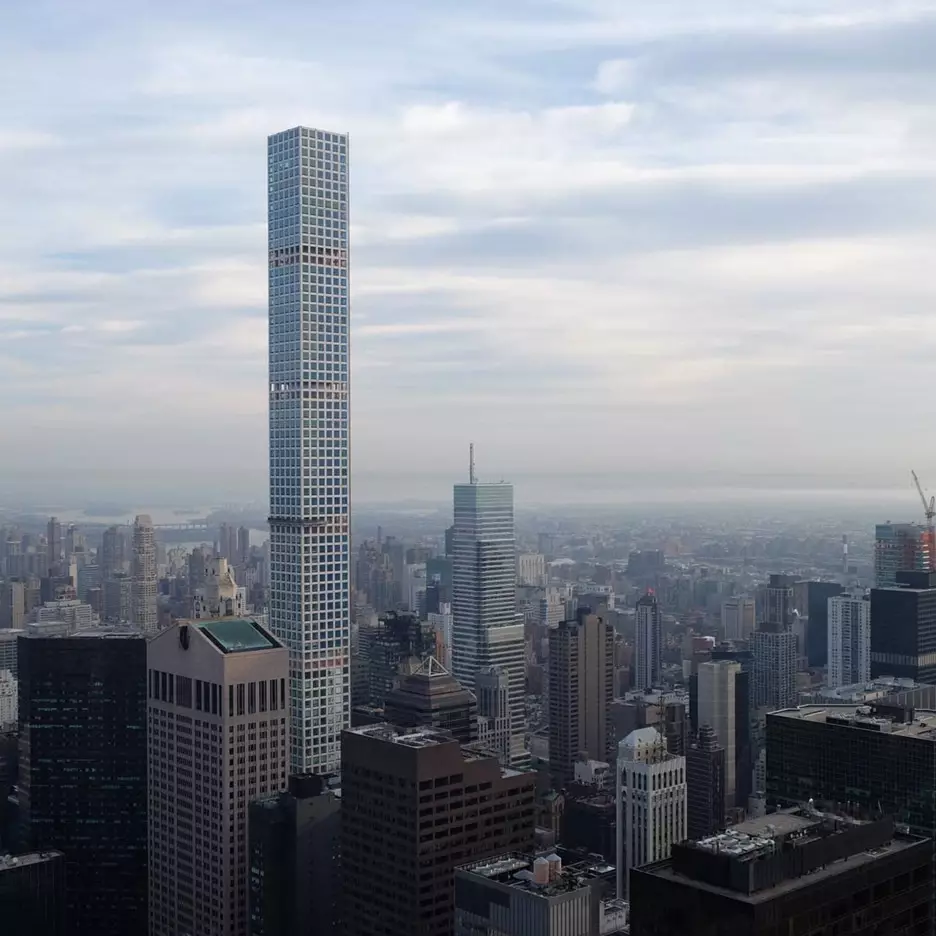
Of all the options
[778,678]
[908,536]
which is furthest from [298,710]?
[908,536]

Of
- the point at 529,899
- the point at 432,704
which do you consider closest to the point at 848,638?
the point at 432,704

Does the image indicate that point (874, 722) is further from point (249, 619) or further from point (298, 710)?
point (298, 710)

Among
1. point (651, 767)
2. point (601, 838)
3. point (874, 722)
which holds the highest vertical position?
point (874, 722)

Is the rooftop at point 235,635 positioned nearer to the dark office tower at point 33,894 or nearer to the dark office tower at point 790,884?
the dark office tower at point 33,894

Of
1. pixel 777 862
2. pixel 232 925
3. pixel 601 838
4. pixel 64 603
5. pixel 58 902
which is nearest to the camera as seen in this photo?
pixel 777 862

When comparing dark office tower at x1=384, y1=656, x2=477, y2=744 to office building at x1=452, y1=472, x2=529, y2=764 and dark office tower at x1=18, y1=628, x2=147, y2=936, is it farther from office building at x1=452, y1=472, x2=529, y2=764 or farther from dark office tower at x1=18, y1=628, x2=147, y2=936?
office building at x1=452, y1=472, x2=529, y2=764

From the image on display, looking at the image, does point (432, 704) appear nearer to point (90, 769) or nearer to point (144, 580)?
point (90, 769)

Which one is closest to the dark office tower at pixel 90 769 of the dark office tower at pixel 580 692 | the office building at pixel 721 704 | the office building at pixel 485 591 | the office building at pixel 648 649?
the dark office tower at pixel 580 692
